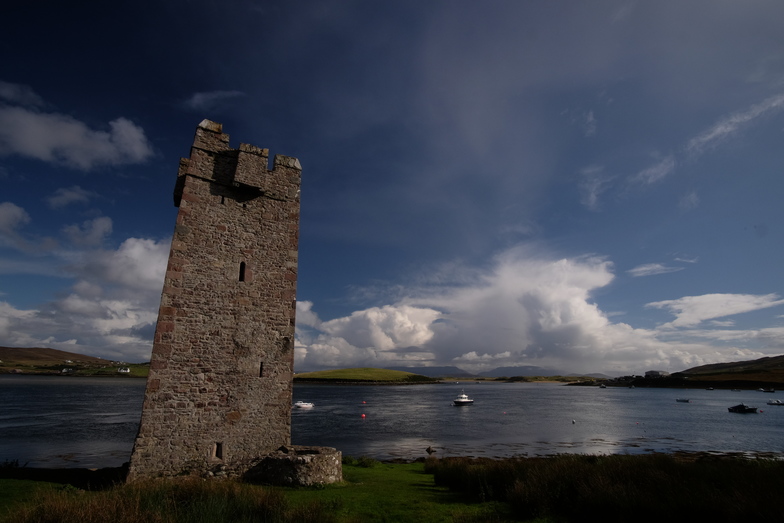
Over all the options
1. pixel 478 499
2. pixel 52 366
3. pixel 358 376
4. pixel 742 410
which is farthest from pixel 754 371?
pixel 52 366

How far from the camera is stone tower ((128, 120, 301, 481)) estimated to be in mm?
12281

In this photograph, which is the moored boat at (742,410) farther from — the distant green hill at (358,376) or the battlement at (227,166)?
the distant green hill at (358,376)

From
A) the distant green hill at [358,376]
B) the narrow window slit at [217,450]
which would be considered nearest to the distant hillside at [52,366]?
the distant green hill at [358,376]

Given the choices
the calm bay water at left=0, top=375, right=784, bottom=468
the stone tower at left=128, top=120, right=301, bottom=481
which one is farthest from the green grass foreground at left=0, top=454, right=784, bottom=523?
the calm bay water at left=0, top=375, right=784, bottom=468

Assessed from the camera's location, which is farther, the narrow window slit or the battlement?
the battlement

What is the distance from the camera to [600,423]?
4856 centimetres

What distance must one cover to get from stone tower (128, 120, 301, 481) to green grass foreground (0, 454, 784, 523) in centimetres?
219

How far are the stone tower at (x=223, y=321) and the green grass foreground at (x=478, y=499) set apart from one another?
219 cm

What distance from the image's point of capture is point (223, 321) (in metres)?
13.5

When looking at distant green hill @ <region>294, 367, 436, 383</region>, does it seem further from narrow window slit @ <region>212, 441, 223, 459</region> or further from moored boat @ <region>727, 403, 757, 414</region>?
narrow window slit @ <region>212, 441, 223, 459</region>

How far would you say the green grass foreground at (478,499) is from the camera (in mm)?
7020

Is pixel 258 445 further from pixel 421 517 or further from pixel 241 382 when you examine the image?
pixel 421 517

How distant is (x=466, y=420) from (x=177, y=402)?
146 feet

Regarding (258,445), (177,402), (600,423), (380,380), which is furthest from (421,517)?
(380,380)
